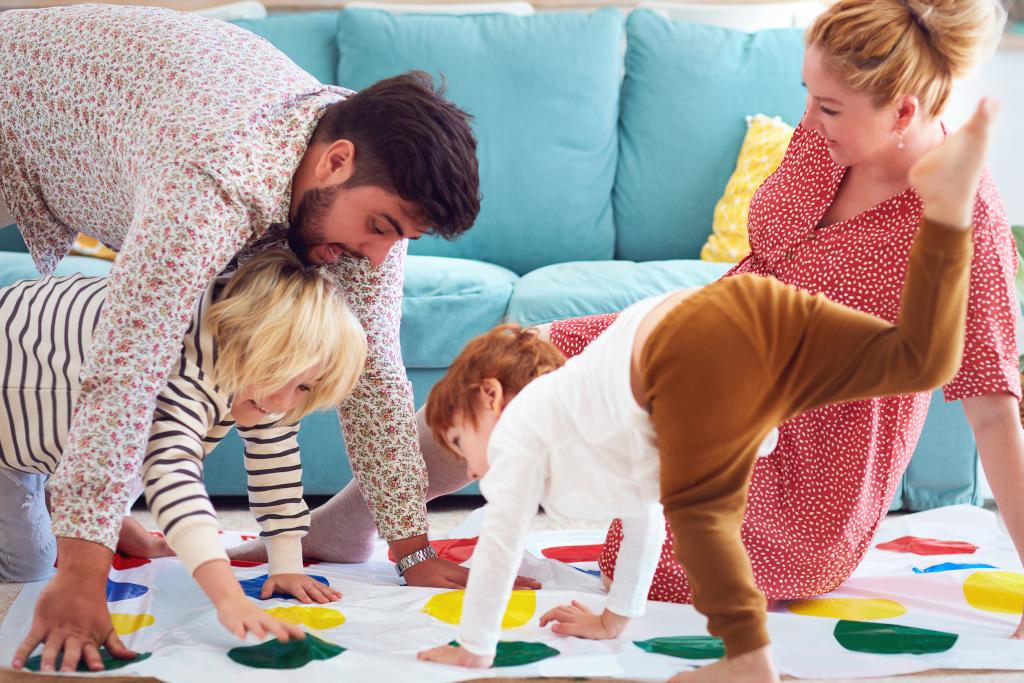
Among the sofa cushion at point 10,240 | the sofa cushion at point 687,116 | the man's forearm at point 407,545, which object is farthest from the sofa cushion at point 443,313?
the sofa cushion at point 10,240

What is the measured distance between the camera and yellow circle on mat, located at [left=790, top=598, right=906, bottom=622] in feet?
4.94

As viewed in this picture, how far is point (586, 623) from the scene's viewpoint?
1.39m

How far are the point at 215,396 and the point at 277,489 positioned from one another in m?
0.22

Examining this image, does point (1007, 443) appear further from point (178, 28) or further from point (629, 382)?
point (178, 28)

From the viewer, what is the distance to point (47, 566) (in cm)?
168

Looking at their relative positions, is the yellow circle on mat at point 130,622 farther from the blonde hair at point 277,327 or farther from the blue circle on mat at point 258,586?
the blonde hair at point 277,327

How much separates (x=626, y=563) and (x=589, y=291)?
837 mm

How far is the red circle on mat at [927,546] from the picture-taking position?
6.04ft

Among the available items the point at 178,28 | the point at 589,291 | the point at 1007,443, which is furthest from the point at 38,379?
the point at 1007,443

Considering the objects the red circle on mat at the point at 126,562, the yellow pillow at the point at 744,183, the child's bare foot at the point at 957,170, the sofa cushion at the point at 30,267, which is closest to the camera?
the child's bare foot at the point at 957,170

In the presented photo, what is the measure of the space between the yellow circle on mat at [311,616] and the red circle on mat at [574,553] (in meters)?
0.47

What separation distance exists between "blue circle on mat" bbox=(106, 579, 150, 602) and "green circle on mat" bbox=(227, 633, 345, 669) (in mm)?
280

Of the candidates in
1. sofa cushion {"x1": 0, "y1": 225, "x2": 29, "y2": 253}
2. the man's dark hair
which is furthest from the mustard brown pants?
sofa cushion {"x1": 0, "y1": 225, "x2": 29, "y2": 253}

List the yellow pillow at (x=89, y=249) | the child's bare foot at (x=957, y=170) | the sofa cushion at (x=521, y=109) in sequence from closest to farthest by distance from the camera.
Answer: the child's bare foot at (x=957, y=170), the yellow pillow at (x=89, y=249), the sofa cushion at (x=521, y=109)
